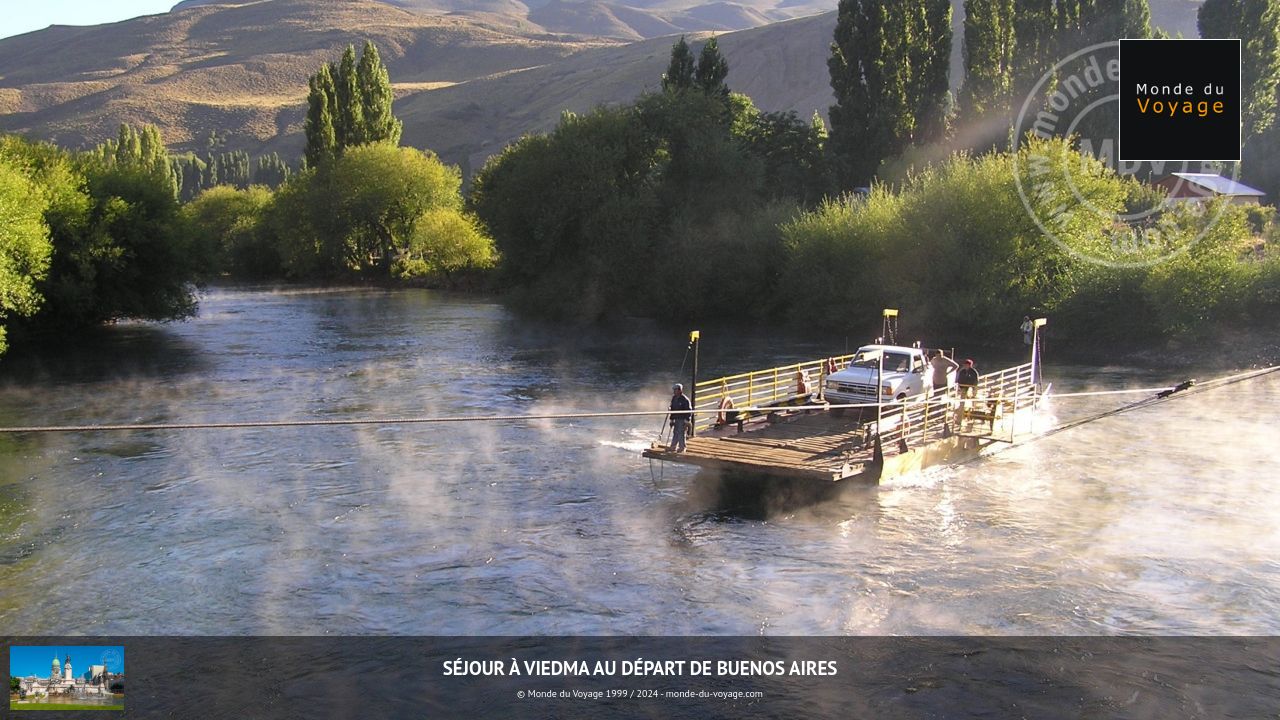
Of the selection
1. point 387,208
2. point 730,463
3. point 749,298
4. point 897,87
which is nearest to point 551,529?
point 730,463

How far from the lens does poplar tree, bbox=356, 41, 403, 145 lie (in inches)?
4341

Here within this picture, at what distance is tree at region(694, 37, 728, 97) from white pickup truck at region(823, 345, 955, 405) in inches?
2187

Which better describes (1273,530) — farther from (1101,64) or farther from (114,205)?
(1101,64)

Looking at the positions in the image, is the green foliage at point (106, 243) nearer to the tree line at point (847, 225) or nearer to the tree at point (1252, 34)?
the tree line at point (847, 225)

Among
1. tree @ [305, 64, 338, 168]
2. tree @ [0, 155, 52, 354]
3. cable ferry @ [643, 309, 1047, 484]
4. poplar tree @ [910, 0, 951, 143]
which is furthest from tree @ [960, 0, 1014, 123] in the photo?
tree @ [0, 155, 52, 354]

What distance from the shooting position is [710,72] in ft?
282

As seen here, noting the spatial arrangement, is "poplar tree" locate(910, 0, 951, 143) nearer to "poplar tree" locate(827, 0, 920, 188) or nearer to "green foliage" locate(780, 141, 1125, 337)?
"poplar tree" locate(827, 0, 920, 188)

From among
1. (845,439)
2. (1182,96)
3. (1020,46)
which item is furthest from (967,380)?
(1020,46)

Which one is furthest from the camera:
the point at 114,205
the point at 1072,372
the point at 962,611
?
the point at 114,205

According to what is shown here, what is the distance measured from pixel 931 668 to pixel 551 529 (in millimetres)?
10087

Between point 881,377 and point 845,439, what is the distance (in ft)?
8.63

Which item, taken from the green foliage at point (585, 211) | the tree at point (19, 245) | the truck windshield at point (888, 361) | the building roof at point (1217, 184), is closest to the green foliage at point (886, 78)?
the green foliage at point (585, 211)

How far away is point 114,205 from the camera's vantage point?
60.7 metres

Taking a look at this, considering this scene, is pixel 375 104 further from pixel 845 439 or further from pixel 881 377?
pixel 845 439
